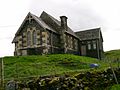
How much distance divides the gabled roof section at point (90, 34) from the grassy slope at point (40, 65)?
77.5 ft

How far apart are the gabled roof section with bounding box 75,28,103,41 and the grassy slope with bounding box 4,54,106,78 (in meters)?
23.6

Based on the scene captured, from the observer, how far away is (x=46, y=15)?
2630 inches

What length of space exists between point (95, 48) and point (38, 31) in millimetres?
17398

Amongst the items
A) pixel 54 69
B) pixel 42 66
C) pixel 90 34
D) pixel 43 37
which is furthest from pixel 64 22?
pixel 54 69

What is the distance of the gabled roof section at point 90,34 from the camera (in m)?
73.8

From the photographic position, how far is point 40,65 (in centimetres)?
4312

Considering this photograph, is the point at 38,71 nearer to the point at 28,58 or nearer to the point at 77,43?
the point at 28,58

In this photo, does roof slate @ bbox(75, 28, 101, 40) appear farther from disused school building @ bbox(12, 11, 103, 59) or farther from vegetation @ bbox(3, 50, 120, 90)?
vegetation @ bbox(3, 50, 120, 90)

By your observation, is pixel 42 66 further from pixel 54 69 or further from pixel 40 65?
pixel 54 69

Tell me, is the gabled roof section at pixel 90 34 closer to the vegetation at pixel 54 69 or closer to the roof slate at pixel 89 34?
the roof slate at pixel 89 34

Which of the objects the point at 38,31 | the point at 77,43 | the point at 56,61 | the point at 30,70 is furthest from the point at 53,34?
the point at 30,70

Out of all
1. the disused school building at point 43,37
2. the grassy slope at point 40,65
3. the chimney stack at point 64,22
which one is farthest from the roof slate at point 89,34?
the grassy slope at point 40,65

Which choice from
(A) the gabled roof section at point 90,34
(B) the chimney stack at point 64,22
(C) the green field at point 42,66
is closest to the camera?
(C) the green field at point 42,66

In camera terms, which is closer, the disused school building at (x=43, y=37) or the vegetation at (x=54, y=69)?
the vegetation at (x=54, y=69)
